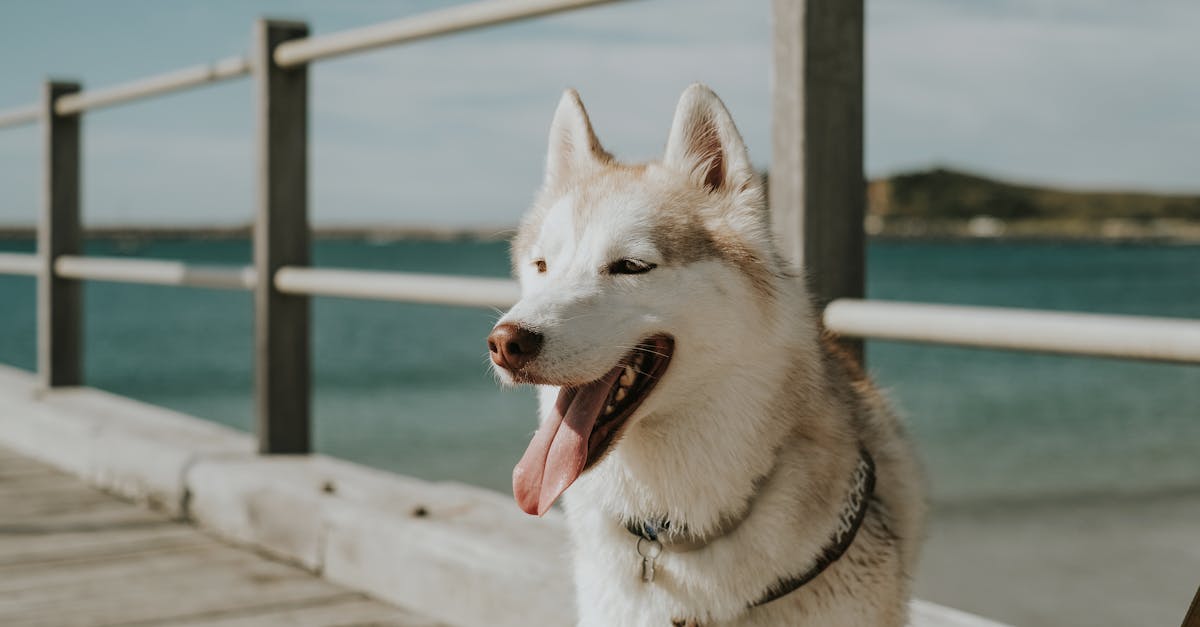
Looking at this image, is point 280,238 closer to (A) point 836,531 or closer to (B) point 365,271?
(B) point 365,271

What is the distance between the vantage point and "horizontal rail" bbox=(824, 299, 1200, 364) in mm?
1572

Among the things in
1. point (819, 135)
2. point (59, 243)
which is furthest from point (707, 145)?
point (59, 243)

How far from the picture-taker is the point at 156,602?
272cm

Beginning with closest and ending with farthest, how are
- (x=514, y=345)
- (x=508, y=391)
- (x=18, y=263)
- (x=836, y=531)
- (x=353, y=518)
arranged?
(x=514, y=345) < (x=836, y=531) < (x=353, y=518) < (x=18, y=263) < (x=508, y=391)

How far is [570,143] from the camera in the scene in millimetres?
1998

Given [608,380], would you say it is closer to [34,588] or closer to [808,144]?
[808,144]

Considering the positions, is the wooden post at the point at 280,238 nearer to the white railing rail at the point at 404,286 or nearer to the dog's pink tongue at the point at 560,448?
the white railing rail at the point at 404,286

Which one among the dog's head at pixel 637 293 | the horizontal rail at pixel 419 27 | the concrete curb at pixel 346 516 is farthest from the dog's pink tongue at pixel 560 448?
the horizontal rail at pixel 419 27

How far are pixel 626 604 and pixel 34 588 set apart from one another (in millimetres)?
1889

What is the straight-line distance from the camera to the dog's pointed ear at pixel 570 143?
194cm

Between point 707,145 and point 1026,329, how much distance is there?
0.58 m

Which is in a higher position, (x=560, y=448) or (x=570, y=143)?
(x=570, y=143)

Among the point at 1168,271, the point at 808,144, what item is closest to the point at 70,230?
the point at 808,144

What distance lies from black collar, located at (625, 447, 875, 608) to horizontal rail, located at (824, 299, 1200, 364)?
0.28 meters
